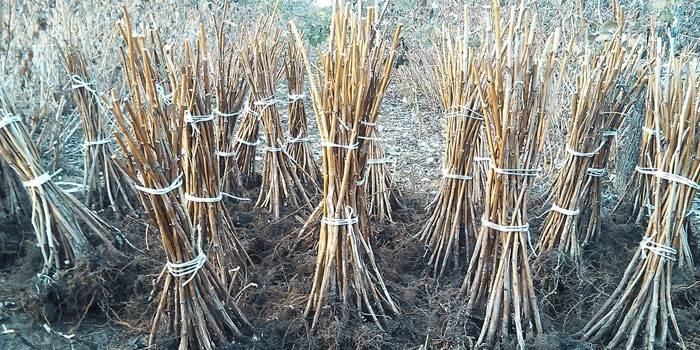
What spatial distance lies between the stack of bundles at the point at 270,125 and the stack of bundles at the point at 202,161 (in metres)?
0.69

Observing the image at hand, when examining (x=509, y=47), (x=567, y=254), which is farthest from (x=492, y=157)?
(x=567, y=254)

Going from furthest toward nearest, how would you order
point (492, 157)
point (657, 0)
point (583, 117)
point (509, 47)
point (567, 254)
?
point (657, 0) → point (567, 254) → point (583, 117) → point (492, 157) → point (509, 47)

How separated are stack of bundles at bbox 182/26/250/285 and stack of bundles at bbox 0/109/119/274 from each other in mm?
590

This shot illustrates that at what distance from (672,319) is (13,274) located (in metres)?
2.84

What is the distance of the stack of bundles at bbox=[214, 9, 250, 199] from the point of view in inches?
109

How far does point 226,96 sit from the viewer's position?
2.91 meters

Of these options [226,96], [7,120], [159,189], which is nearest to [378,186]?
[226,96]

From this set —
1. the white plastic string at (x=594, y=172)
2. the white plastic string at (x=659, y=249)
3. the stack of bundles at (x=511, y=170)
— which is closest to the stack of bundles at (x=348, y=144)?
the stack of bundles at (x=511, y=170)

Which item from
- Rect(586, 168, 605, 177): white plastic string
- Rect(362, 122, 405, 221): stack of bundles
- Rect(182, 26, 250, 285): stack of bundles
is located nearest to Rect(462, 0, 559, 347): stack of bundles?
Rect(586, 168, 605, 177): white plastic string

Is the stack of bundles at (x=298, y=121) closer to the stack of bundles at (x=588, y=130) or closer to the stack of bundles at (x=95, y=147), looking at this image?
the stack of bundles at (x=95, y=147)

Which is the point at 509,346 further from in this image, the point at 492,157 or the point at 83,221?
the point at 83,221

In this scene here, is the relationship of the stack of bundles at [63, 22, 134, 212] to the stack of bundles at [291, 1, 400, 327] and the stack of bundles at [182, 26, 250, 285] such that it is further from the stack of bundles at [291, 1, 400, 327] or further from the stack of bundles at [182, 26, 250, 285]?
the stack of bundles at [291, 1, 400, 327]

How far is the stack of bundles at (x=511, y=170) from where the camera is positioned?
6.52ft

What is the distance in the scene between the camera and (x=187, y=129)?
219cm
